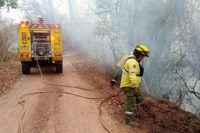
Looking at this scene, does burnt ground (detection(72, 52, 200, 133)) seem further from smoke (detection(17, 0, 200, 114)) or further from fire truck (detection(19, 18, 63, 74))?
fire truck (detection(19, 18, 63, 74))

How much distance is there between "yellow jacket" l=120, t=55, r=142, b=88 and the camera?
7.05 m

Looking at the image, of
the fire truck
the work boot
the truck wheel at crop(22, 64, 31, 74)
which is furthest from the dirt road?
the truck wheel at crop(22, 64, 31, 74)

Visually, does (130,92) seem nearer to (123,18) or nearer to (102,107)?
(102,107)

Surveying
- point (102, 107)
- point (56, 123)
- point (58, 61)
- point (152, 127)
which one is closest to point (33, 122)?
point (56, 123)

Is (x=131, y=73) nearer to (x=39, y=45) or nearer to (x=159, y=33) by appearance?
(x=159, y=33)

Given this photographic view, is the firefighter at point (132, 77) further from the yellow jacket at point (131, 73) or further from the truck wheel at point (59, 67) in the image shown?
the truck wheel at point (59, 67)

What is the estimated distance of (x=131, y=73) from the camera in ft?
23.1

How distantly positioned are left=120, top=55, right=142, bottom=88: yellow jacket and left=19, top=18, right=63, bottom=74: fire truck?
300 inches

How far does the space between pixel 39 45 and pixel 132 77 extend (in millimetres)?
8491

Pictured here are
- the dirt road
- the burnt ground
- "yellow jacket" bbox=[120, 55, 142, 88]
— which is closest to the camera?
"yellow jacket" bbox=[120, 55, 142, 88]

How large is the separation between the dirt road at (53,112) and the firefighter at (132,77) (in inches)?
16.5

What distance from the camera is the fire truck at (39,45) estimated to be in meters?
14.4

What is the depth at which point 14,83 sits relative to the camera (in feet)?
42.1

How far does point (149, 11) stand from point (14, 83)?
6062mm
